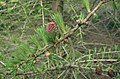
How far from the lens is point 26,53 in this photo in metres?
0.76

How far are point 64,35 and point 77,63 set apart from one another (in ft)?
2.14

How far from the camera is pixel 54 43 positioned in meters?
0.69

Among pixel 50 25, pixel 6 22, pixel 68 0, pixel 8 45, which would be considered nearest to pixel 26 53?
pixel 50 25

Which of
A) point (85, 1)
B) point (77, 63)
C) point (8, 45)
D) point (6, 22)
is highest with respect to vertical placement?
point (6, 22)

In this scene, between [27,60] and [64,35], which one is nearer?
[64,35]

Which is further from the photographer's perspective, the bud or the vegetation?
the vegetation

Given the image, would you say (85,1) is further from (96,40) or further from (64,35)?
(96,40)

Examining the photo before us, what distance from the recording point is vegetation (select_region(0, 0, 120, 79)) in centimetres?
77

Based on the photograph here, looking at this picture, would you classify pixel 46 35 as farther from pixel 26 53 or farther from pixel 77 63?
pixel 77 63

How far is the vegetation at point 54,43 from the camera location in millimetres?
769

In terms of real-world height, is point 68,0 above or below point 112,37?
above

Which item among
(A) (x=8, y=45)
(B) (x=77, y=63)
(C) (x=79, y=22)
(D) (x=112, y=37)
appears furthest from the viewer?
(D) (x=112, y=37)

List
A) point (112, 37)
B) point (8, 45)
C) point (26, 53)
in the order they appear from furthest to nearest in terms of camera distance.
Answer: point (112, 37), point (8, 45), point (26, 53)

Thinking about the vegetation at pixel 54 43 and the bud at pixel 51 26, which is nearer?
the bud at pixel 51 26
